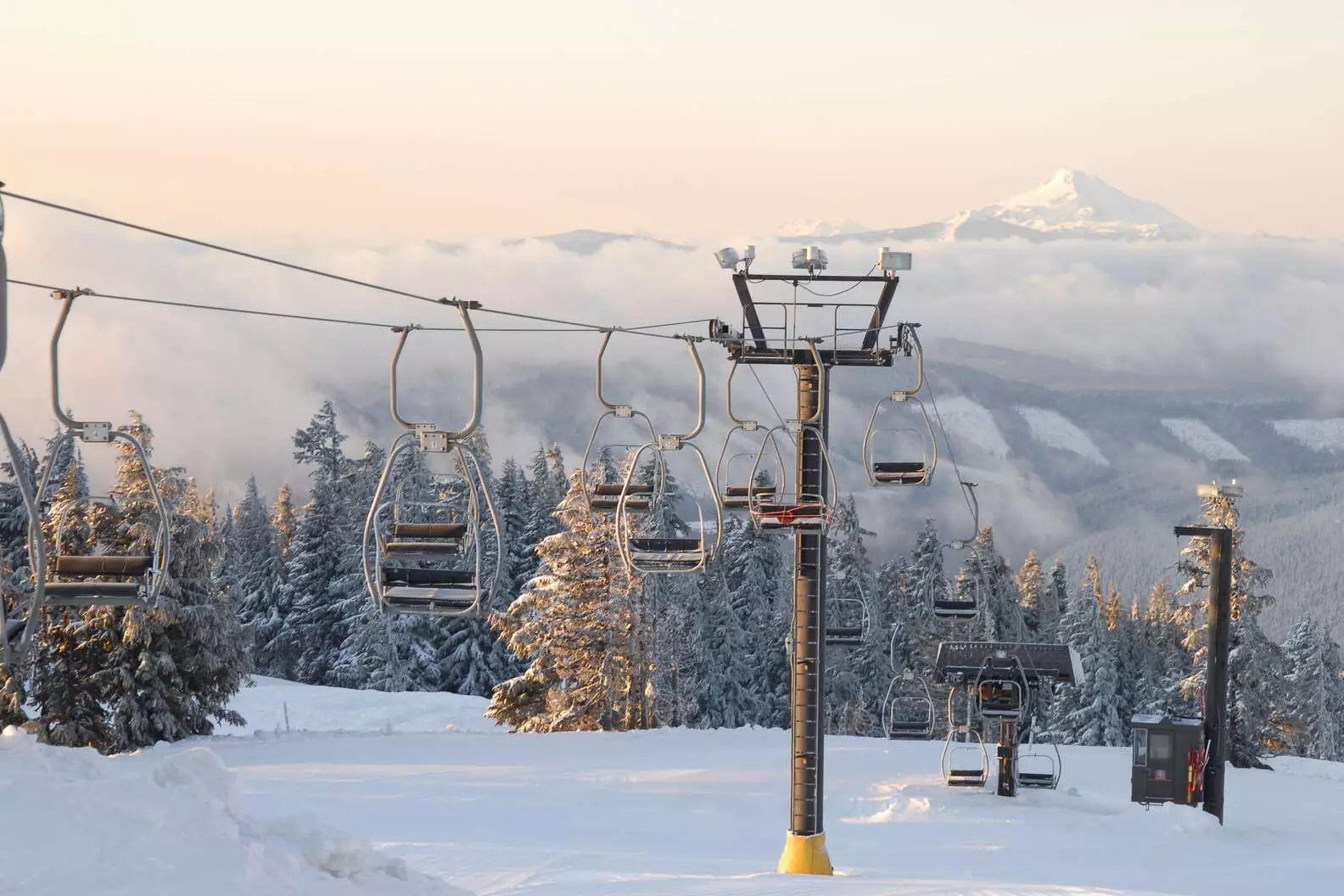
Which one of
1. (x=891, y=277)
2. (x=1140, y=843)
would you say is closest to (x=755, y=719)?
(x=1140, y=843)

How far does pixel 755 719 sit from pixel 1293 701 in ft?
113

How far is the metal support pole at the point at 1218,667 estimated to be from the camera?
24141 millimetres

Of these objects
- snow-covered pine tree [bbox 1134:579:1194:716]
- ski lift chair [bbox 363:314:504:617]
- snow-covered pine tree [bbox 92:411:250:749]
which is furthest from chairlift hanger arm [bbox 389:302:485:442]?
snow-covered pine tree [bbox 1134:579:1194:716]

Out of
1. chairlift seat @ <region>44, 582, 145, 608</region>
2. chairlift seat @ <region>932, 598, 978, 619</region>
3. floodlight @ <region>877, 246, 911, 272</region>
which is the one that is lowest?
chairlift seat @ <region>932, 598, 978, 619</region>

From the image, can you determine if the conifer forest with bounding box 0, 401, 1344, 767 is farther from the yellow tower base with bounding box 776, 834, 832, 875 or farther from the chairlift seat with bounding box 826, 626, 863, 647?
the yellow tower base with bounding box 776, 834, 832, 875

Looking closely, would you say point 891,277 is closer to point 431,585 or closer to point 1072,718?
point 431,585

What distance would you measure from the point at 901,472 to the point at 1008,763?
8085 mm

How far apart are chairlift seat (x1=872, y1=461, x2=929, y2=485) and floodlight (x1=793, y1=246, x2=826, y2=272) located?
2.83 m

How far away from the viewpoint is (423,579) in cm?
1154

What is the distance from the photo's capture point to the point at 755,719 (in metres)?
51.8

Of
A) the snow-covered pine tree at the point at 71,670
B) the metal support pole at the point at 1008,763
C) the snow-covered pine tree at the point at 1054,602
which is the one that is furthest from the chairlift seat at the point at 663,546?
the snow-covered pine tree at the point at 1054,602

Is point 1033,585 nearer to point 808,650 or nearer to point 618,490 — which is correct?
point 808,650

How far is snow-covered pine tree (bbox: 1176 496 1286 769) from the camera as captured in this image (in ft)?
119

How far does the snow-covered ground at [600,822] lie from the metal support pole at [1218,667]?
910mm
